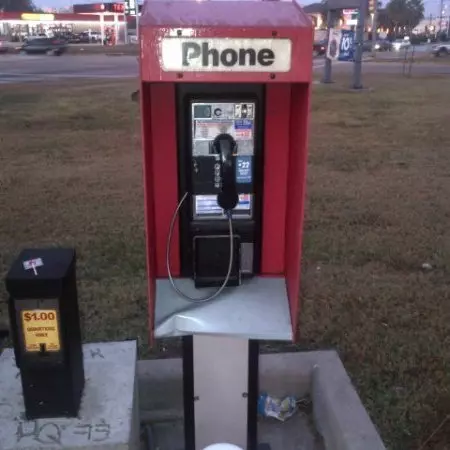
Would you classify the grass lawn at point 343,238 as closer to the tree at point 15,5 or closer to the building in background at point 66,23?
the building in background at point 66,23

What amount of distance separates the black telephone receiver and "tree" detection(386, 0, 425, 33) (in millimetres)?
69682

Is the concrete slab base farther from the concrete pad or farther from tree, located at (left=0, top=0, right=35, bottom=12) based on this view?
tree, located at (left=0, top=0, right=35, bottom=12)

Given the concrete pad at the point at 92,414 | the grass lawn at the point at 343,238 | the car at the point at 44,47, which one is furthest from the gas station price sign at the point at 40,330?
the car at the point at 44,47

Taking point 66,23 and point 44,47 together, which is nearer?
point 44,47

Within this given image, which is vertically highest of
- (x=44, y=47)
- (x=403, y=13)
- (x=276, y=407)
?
(x=403, y=13)

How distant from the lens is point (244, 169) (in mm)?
2100

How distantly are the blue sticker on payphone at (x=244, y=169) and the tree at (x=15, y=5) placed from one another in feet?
236

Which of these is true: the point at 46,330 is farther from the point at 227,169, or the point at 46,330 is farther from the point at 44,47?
the point at 44,47

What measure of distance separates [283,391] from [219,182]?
1.13 metres

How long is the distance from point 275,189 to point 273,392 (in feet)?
3.15

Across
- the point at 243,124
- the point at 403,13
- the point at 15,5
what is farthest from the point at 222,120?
the point at 15,5

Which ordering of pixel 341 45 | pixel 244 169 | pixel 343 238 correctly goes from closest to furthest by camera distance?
pixel 244 169 → pixel 343 238 → pixel 341 45

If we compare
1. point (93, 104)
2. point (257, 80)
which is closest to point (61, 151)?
point (93, 104)

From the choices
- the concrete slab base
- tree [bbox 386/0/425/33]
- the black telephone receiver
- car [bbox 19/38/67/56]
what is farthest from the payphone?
tree [bbox 386/0/425/33]
